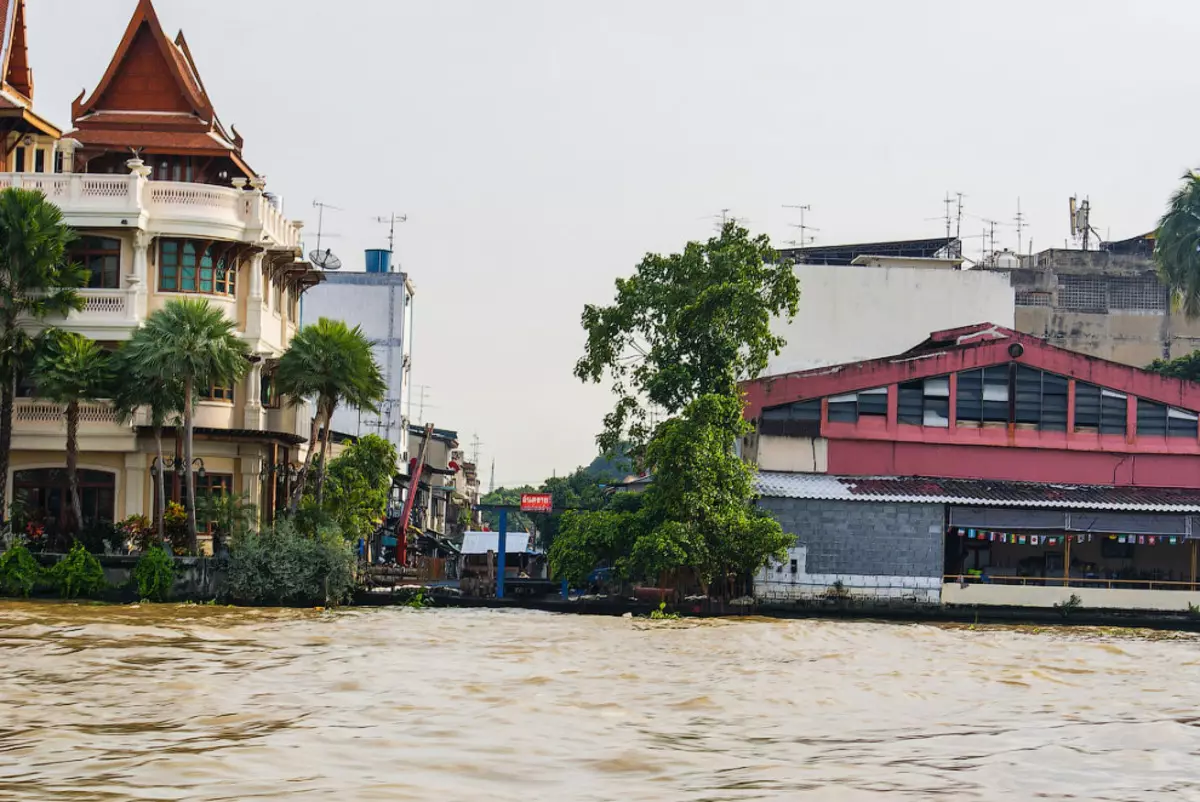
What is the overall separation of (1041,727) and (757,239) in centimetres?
2528

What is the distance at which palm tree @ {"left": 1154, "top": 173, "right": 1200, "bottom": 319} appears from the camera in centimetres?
6347

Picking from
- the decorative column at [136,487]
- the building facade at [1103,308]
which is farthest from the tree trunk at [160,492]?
the building facade at [1103,308]

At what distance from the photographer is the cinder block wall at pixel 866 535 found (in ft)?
155

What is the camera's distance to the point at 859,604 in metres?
46.1

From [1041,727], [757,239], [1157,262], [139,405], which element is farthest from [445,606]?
[1157,262]

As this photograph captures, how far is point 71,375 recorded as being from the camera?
133ft

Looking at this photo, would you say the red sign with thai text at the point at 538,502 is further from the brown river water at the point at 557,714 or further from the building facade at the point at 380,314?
the building facade at the point at 380,314

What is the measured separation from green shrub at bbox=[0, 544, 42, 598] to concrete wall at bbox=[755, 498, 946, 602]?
19.5 metres

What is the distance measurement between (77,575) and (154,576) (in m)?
Result: 1.77

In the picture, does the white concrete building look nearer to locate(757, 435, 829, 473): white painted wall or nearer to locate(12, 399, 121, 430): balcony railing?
locate(757, 435, 829, 473): white painted wall

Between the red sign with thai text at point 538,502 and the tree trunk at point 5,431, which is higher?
the tree trunk at point 5,431

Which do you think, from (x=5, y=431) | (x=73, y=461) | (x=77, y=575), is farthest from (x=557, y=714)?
(x=5, y=431)

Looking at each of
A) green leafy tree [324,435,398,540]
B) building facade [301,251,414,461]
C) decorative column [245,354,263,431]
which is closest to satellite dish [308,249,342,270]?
building facade [301,251,414,461]

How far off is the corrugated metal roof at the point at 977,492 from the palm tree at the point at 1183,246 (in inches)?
582
